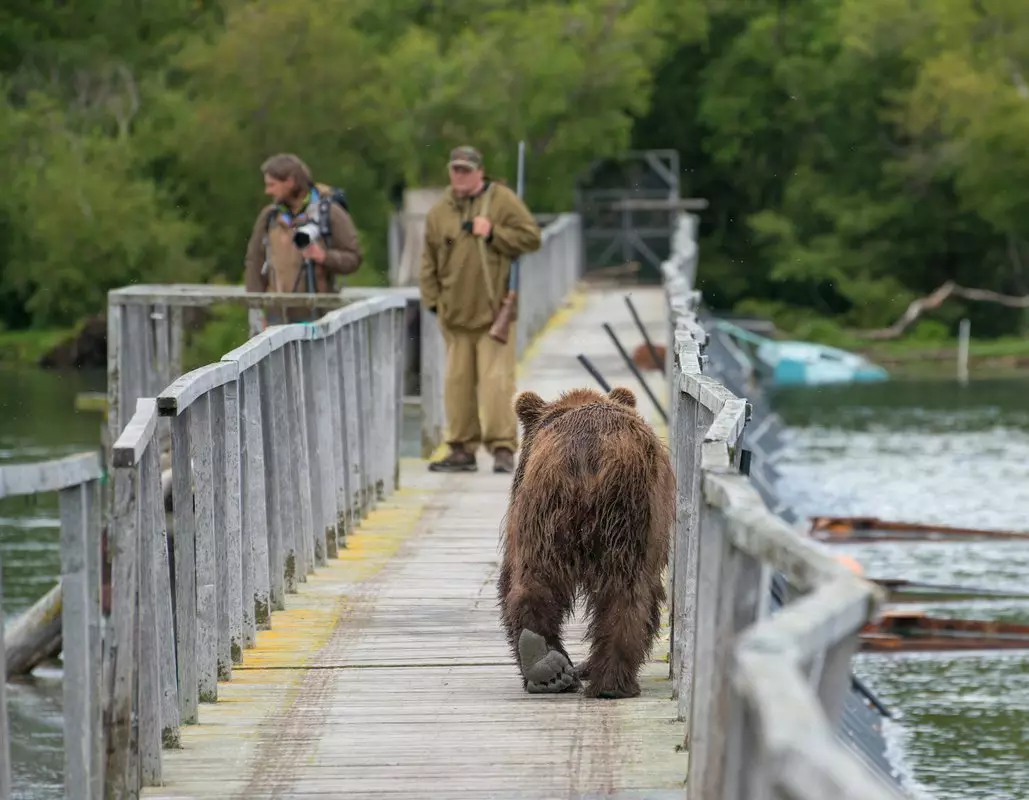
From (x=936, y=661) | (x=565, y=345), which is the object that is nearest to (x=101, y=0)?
(x=565, y=345)

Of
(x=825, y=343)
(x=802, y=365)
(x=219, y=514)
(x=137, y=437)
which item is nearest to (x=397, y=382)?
(x=219, y=514)

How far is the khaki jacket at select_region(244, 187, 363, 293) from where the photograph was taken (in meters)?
12.1

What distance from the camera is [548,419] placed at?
22.9ft

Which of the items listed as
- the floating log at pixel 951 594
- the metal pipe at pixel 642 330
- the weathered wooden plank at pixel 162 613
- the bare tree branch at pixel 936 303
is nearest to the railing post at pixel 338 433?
the weathered wooden plank at pixel 162 613

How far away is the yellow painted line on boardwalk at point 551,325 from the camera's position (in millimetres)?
14812

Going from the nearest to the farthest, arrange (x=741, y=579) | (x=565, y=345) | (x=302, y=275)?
(x=741, y=579) → (x=302, y=275) → (x=565, y=345)

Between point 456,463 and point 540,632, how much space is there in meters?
6.44

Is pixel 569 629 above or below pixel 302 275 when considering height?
below

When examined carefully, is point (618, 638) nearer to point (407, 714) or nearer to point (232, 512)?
point (407, 714)

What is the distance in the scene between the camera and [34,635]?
13828 millimetres

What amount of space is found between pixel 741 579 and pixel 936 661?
13849 mm

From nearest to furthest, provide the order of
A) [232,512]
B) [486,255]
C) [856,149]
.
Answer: [232,512]
[486,255]
[856,149]

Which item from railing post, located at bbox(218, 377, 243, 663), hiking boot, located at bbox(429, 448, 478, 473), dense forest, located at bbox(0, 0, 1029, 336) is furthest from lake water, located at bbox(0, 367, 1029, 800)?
dense forest, located at bbox(0, 0, 1029, 336)

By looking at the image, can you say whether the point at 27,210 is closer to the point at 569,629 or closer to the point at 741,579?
the point at 569,629
